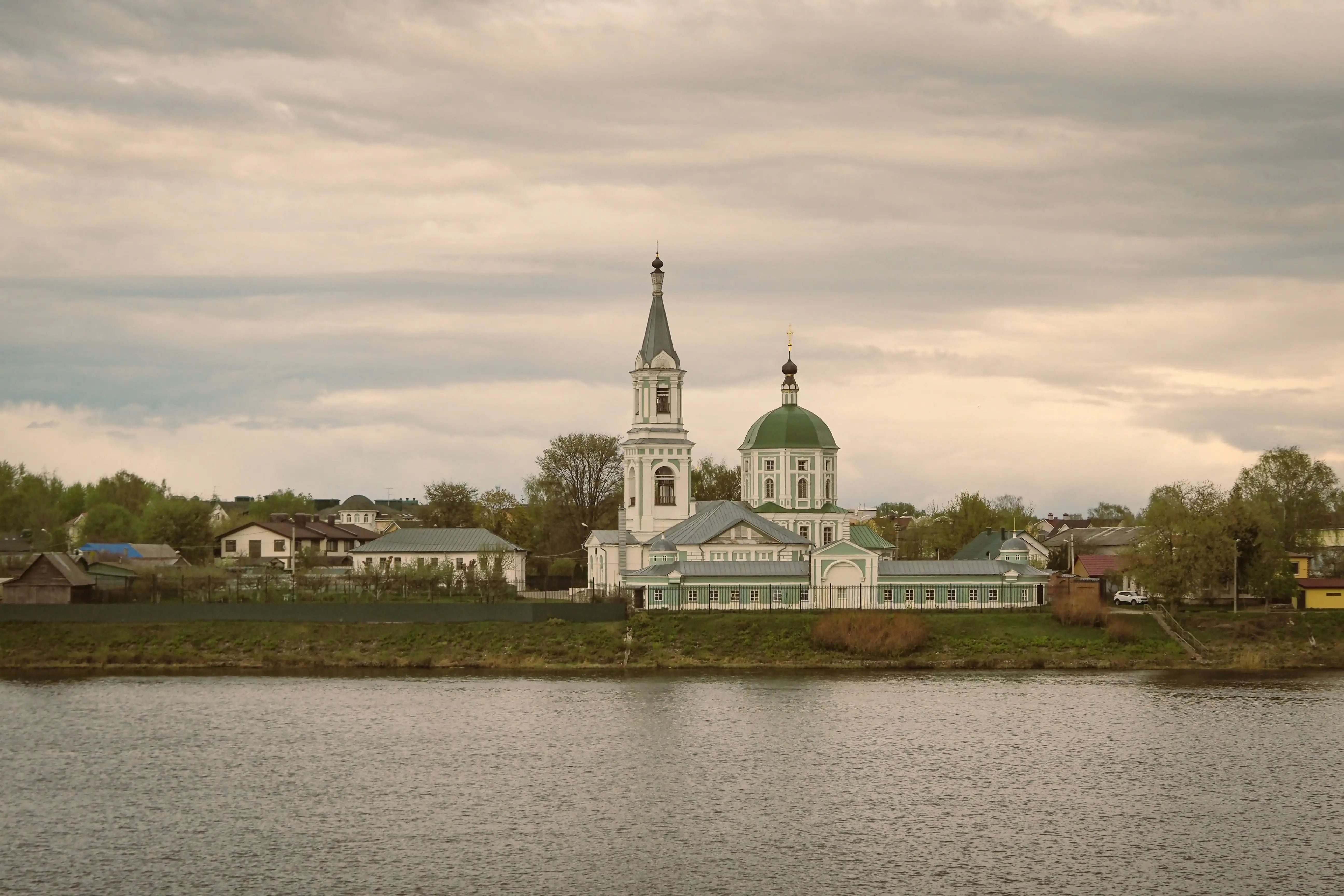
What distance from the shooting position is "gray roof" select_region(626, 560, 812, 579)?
74.6 meters

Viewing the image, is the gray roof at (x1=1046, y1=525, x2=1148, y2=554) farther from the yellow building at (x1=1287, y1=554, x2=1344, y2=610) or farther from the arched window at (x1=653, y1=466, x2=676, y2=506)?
the arched window at (x1=653, y1=466, x2=676, y2=506)

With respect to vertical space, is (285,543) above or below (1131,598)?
above

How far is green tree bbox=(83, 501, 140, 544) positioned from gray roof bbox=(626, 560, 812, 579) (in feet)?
177

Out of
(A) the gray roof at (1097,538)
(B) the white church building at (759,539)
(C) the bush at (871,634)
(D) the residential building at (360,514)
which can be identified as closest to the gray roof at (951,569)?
(B) the white church building at (759,539)

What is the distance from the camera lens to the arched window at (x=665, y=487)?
87.8 m

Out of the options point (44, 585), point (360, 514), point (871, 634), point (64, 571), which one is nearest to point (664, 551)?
point (871, 634)

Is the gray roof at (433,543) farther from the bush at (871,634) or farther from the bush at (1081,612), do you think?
the bush at (1081,612)

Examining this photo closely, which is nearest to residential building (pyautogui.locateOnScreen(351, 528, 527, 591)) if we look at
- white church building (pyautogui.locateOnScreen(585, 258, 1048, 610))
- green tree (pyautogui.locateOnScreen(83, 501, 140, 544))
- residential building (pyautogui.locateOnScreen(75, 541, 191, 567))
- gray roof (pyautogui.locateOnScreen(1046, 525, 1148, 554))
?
white church building (pyautogui.locateOnScreen(585, 258, 1048, 610))

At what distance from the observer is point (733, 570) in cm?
7538

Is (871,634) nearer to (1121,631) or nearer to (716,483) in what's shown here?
(1121,631)

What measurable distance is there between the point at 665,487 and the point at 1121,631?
29.6m

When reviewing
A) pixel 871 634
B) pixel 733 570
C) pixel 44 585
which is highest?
pixel 733 570

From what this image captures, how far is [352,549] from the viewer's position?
10075cm

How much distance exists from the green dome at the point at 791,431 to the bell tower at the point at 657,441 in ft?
19.1
